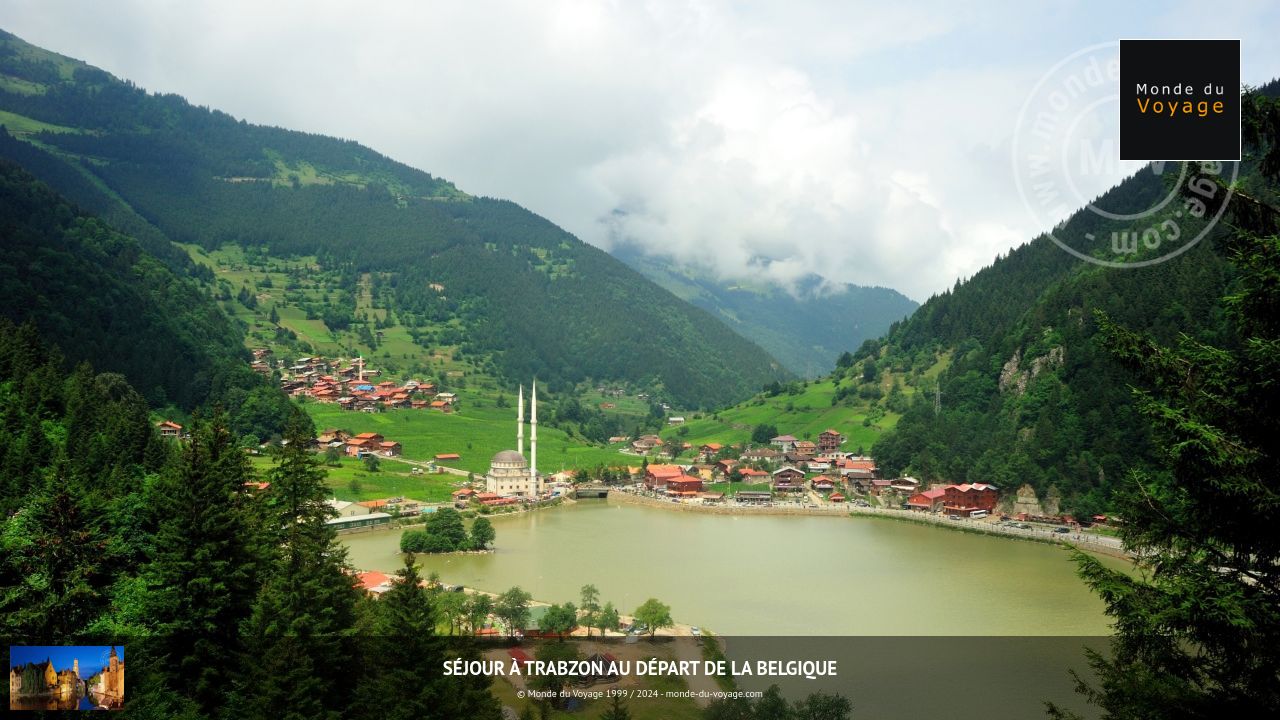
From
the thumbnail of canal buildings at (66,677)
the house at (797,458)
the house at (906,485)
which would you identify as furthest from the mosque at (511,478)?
the thumbnail of canal buildings at (66,677)

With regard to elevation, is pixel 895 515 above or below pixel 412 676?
below

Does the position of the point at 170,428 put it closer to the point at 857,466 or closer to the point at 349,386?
the point at 349,386

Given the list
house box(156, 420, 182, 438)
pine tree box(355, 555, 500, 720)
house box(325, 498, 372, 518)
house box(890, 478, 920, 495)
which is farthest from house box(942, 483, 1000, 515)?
pine tree box(355, 555, 500, 720)

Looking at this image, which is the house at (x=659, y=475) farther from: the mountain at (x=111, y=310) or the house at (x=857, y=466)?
the mountain at (x=111, y=310)

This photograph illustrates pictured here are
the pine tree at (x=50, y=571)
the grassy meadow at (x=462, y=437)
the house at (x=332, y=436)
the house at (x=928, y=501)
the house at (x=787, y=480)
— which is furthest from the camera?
the grassy meadow at (x=462, y=437)

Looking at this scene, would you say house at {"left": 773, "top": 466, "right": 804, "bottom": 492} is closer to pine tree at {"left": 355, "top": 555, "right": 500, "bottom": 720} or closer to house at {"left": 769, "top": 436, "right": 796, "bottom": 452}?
house at {"left": 769, "top": 436, "right": 796, "bottom": 452}

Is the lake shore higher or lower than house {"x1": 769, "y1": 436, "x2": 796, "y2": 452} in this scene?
lower

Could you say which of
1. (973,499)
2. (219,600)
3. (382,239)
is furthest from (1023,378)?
(382,239)
